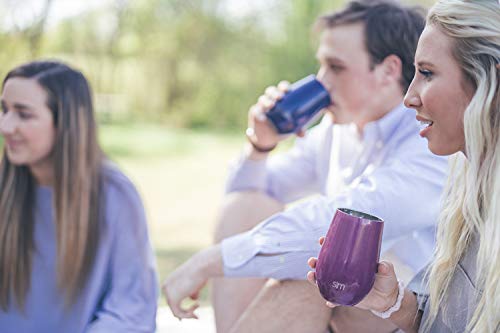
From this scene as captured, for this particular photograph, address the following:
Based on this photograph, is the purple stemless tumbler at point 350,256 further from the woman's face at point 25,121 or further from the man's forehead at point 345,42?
the woman's face at point 25,121

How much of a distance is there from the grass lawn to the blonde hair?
3.26m

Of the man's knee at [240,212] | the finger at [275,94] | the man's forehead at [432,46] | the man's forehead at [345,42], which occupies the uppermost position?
the man's forehead at [432,46]

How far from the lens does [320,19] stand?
2.65 m

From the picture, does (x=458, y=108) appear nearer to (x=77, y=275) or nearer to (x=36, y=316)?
(x=77, y=275)

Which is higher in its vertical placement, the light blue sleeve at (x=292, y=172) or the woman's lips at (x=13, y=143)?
the woman's lips at (x=13, y=143)

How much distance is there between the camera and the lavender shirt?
2.47 m

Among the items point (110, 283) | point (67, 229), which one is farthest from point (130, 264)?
point (67, 229)

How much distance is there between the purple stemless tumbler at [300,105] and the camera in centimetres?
253

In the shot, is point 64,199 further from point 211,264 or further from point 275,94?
point 275,94

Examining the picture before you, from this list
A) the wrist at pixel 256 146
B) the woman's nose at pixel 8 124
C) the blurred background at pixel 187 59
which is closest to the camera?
the woman's nose at pixel 8 124

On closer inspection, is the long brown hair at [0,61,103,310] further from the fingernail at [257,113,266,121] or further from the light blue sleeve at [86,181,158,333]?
the fingernail at [257,113,266,121]

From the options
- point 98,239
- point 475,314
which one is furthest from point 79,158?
point 475,314

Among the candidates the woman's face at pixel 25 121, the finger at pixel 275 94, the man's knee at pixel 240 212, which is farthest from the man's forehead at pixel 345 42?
the woman's face at pixel 25 121

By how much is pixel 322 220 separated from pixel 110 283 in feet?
2.99
